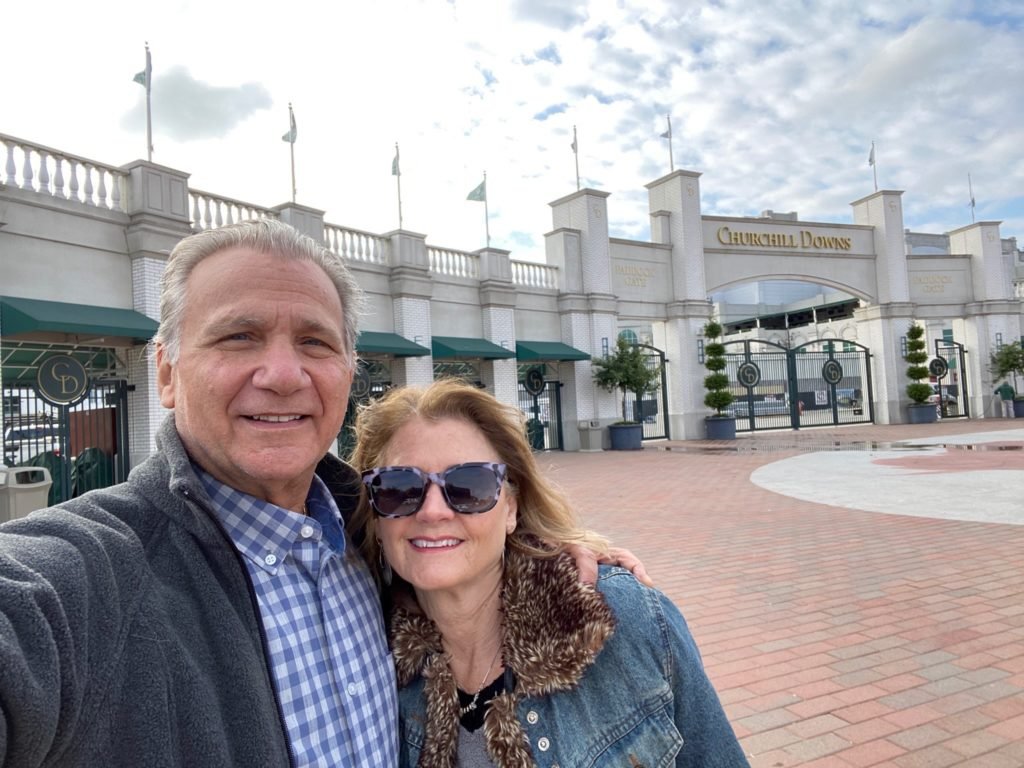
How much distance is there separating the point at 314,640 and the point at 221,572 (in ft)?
0.81

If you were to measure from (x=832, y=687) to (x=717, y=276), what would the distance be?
72.7 feet

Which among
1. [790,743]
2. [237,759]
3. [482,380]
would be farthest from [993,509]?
[482,380]

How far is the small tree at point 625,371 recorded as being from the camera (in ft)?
65.7

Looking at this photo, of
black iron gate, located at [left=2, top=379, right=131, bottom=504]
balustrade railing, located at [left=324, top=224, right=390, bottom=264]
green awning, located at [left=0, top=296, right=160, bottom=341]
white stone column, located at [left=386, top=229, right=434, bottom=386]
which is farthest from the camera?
white stone column, located at [left=386, top=229, right=434, bottom=386]

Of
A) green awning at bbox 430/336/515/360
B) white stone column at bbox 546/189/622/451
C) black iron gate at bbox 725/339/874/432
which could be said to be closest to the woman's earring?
green awning at bbox 430/336/515/360

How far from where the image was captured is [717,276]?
24016mm

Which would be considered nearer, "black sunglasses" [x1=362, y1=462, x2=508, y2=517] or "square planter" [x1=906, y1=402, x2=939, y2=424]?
"black sunglasses" [x1=362, y1=462, x2=508, y2=517]

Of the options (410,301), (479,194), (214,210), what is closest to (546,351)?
(410,301)

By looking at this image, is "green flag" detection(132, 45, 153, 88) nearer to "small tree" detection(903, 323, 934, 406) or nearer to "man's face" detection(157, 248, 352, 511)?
"man's face" detection(157, 248, 352, 511)

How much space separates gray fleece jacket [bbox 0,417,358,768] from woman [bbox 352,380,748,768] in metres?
0.45

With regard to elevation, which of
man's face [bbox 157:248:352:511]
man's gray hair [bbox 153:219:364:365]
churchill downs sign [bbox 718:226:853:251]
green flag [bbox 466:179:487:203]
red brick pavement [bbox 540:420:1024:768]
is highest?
green flag [bbox 466:179:487:203]

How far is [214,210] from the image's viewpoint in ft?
43.2

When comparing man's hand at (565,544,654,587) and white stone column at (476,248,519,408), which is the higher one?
white stone column at (476,248,519,408)

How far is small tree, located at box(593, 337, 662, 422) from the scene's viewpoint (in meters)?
20.0
